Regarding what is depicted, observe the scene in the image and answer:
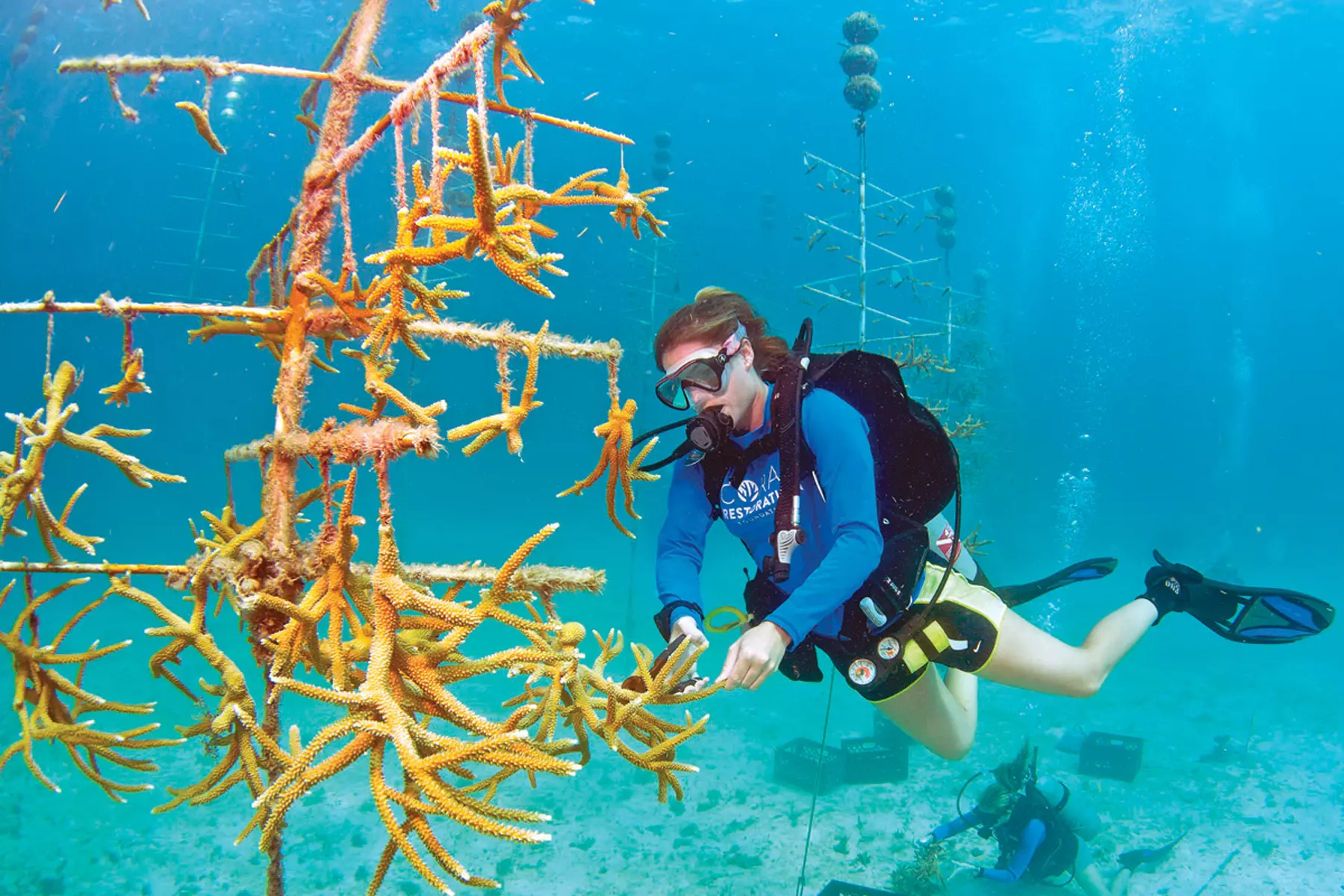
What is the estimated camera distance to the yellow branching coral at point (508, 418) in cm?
244

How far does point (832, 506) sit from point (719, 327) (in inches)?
43.3

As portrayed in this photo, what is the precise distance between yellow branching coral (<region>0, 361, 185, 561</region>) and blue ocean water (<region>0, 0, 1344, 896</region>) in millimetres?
1868

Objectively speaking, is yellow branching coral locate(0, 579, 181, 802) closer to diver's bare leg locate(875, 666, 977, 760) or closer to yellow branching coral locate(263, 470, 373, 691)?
yellow branching coral locate(263, 470, 373, 691)

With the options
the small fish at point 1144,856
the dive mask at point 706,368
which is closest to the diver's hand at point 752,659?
the dive mask at point 706,368

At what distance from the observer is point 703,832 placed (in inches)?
377

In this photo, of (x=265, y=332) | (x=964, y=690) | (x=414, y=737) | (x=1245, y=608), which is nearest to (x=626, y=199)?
(x=265, y=332)

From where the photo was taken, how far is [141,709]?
3109 millimetres

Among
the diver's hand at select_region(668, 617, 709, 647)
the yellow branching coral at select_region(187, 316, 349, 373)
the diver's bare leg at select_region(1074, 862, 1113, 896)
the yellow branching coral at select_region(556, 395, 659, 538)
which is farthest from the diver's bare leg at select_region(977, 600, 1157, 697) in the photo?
the diver's bare leg at select_region(1074, 862, 1113, 896)

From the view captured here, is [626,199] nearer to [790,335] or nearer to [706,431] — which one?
[706,431]

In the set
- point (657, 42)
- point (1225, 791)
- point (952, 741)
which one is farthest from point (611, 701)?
point (657, 42)

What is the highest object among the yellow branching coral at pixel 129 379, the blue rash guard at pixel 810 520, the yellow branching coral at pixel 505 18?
the yellow branching coral at pixel 505 18

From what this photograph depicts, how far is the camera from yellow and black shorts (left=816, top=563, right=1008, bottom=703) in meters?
3.71

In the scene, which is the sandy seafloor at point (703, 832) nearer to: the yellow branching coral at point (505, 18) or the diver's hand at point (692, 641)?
the diver's hand at point (692, 641)

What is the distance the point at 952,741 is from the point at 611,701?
121 inches
